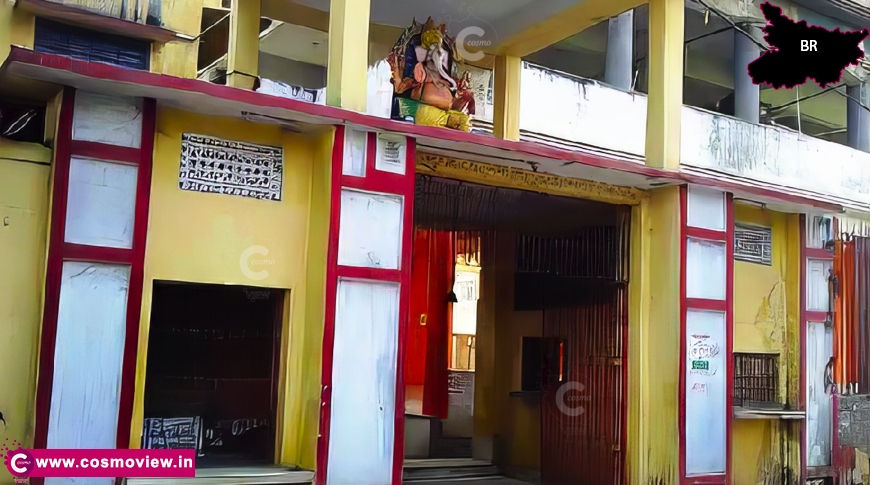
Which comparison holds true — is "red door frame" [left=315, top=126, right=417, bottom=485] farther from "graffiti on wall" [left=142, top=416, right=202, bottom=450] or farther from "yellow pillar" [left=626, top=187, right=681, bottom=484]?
"yellow pillar" [left=626, top=187, right=681, bottom=484]

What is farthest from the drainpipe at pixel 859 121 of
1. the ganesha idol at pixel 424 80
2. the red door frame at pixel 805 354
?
the ganesha idol at pixel 424 80

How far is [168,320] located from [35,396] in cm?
127

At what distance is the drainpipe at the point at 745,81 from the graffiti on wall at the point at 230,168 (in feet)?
30.2

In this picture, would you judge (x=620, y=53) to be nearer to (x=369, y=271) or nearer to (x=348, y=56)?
(x=348, y=56)

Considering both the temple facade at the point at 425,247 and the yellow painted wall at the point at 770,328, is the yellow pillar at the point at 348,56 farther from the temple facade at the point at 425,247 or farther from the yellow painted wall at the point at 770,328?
the yellow painted wall at the point at 770,328

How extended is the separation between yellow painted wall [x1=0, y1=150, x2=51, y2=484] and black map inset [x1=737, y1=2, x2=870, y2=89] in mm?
9232

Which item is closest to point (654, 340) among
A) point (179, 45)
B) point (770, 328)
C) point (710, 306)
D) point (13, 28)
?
point (710, 306)

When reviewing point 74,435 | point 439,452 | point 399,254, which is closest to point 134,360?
point 74,435

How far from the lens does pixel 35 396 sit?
6359 mm

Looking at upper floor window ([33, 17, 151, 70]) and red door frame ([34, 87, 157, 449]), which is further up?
upper floor window ([33, 17, 151, 70])

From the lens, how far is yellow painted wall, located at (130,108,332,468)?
7066 mm

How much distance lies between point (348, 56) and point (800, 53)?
7312mm

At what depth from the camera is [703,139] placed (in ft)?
41.7

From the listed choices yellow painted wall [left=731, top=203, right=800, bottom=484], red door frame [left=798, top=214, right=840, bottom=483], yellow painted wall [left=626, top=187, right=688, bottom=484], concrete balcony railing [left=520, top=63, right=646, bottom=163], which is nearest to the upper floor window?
concrete balcony railing [left=520, top=63, right=646, bottom=163]
